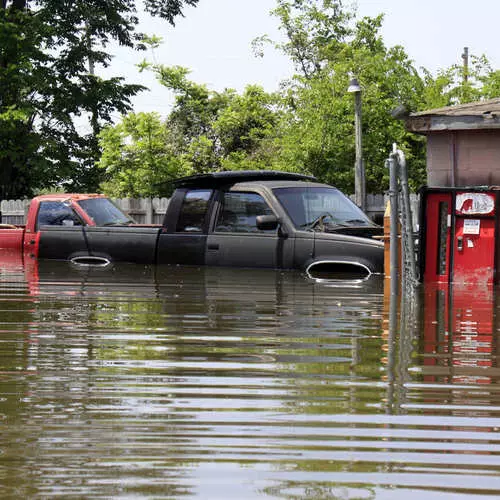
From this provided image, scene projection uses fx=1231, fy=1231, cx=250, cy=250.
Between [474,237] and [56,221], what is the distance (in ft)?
22.6

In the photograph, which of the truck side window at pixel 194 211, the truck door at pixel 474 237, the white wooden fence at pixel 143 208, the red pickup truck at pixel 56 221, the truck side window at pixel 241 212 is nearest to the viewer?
the truck door at pixel 474 237

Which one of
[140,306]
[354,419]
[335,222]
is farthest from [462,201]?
[354,419]

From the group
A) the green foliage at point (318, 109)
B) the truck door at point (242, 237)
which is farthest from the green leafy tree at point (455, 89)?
the truck door at point (242, 237)

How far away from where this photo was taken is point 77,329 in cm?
1048

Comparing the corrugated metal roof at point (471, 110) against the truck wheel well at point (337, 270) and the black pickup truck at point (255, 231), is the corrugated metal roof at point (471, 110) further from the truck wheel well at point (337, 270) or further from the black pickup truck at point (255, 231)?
the truck wheel well at point (337, 270)

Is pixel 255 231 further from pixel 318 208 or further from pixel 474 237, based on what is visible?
pixel 474 237

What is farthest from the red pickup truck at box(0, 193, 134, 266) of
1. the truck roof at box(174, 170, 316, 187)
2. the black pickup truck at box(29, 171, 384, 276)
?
the truck roof at box(174, 170, 316, 187)

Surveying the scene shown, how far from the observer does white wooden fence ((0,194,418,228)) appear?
33594mm

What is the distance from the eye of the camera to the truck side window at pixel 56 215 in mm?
19188

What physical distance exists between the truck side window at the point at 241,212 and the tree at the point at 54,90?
22.4 metres

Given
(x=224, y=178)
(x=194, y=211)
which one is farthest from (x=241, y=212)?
(x=194, y=211)

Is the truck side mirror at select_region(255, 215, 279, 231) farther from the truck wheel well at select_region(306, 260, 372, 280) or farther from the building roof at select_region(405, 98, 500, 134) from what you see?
the building roof at select_region(405, 98, 500, 134)

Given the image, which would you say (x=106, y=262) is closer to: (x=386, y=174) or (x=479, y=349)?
(x=479, y=349)

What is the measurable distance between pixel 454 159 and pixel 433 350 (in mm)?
9690
